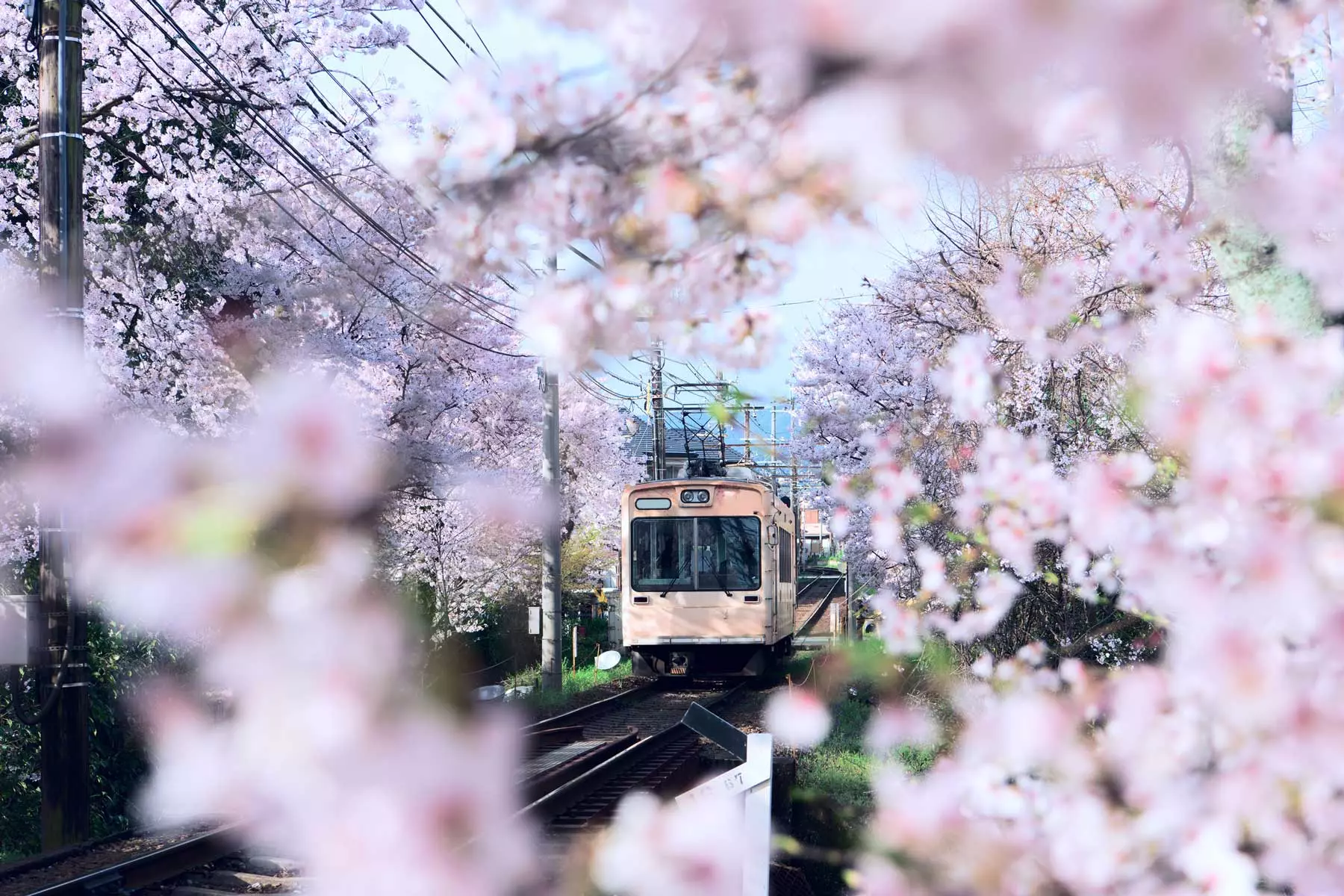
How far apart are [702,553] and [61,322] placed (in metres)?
9.91

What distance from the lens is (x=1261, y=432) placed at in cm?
150

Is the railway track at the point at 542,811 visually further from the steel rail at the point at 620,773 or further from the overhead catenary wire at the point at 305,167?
the overhead catenary wire at the point at 305,167

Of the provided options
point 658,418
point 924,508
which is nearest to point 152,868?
point 924,508

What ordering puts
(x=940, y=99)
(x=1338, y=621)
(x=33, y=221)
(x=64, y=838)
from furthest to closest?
(x=33, y=221), (x=64, y=838), (x=1338, y=621), (x=940, y=99)

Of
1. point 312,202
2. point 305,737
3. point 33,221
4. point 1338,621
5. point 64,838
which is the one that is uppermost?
point 312,202

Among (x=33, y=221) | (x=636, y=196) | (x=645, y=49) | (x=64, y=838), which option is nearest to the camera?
(x=645, y=49)

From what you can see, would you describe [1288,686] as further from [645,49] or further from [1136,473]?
[645,49]

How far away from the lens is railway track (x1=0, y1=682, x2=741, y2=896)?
618cm

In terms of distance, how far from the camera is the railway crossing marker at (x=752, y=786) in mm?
4062

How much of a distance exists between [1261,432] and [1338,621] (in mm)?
245

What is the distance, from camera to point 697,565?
54.1ft

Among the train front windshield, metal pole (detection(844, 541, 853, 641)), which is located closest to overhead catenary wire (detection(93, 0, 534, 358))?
the train front windshield

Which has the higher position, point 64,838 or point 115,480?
point 115,480

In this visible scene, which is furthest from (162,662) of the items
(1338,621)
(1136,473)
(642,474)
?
(642,474)
